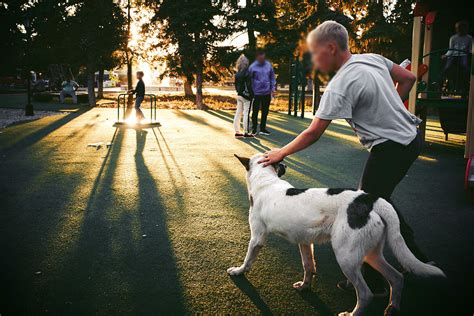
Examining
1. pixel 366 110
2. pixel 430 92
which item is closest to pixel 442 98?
pixel 430 92

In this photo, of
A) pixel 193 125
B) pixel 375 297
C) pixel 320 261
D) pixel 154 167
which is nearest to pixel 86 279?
pixel 320 261

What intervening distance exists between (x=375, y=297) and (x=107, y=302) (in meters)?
2.05

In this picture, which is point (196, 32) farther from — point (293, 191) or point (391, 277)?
point (391, 277)

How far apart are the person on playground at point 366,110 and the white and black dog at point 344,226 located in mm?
307

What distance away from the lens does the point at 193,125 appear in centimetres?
1502

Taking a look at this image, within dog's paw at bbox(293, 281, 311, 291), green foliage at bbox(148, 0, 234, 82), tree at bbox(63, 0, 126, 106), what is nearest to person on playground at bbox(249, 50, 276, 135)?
dog's paw at bbox(293, 281, 311, 291)

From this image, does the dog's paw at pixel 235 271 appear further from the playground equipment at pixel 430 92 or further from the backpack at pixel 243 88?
the backpack at pixel 243 88

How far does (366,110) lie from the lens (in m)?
2.81

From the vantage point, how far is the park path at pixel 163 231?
3057mm

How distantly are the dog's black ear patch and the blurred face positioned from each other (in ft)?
3.09

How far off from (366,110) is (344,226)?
842 millimetres

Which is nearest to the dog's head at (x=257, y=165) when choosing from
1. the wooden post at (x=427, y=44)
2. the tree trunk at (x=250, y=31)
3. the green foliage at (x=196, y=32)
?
the wooden post at (x=427, y=44)

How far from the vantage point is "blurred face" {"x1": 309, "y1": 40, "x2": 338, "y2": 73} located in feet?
9.02

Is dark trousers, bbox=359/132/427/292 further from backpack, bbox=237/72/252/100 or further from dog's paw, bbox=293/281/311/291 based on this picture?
backpack, bbox=237/72/252/100
